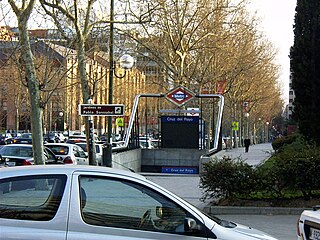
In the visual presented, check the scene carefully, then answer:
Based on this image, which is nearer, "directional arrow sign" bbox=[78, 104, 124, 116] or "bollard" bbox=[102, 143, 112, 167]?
"directional arrow sign" bbox=[78, 104, 124, 116]

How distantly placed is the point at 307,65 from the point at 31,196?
608 inches

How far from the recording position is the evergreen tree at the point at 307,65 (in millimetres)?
19047

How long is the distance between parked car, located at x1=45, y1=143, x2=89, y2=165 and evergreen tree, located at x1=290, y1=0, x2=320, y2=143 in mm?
8779

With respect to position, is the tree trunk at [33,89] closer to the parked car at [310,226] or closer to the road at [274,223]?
the road at [274,223]

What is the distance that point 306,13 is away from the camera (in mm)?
19469

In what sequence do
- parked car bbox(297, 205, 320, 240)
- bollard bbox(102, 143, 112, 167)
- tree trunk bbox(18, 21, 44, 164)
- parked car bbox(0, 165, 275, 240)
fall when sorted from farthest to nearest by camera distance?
bollard bbox(102, 143, 112, 167) → tree trunk bbox(18, 21, 44, 164) → parked car bbox(297, 205, 320, 240) → parked car bbox(0, 165, 275, 240)

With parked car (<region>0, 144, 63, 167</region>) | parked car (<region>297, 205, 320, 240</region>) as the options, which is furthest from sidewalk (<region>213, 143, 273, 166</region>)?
parked car (<region>297, 205, 320, 240</region>)

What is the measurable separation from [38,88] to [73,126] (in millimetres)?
71952

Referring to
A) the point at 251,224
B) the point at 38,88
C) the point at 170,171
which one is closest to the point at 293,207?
the point at 251,224

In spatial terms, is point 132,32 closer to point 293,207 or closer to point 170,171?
point 170,171

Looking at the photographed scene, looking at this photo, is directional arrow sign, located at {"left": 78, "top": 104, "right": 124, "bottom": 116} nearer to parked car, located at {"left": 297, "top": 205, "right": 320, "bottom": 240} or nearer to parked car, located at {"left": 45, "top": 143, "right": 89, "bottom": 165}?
parked car, located at {"left": 45, "top": 143, "right": 89, "bottom": 165}

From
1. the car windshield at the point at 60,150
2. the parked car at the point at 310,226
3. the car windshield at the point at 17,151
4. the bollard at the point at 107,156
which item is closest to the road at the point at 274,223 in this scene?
the parked car at the point at 310,226

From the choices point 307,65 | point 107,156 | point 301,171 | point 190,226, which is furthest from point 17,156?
point 190,226

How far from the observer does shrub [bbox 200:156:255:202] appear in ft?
40.4
